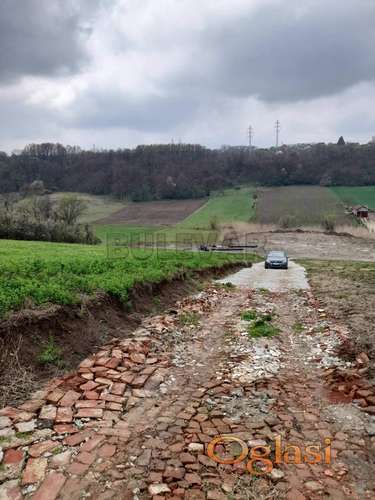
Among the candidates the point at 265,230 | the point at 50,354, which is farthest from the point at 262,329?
the point at 265,230

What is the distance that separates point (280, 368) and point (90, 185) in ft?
310

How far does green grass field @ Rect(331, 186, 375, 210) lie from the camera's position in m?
73.4

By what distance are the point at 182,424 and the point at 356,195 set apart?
83827mm

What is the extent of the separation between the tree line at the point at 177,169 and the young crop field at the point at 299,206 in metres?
6.73

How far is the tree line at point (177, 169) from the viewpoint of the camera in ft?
289

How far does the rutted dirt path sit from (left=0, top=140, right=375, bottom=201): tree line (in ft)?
284

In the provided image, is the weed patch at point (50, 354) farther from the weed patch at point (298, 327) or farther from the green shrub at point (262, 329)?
the weed patch at point (298, 327)

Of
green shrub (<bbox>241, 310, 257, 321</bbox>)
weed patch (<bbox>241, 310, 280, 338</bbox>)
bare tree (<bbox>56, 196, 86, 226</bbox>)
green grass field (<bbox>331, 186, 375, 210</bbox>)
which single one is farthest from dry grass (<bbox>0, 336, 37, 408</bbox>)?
green grass field (<bbox>331, 186, 375, 210</bbox>)

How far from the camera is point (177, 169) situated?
9606cm

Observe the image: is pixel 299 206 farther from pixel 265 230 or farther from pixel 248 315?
pixel 248 315

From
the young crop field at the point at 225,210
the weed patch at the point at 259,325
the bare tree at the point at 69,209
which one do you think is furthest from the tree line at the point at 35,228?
the weed patch at the point at 259,325

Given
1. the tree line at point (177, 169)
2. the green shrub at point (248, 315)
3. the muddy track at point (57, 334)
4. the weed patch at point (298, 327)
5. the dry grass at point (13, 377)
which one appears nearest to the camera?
Answer: the dry grass at point (13, 377)

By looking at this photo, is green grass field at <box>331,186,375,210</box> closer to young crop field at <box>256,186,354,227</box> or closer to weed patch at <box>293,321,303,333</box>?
young crop field at <box>256,186,354,227</box>

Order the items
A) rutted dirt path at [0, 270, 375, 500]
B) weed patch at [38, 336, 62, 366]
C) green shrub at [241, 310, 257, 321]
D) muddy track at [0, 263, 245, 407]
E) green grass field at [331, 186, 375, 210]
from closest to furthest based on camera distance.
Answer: rutted dirt path at [0, 270, 375, 500]
muddy track at [0, 263, 245, 407]
weed patch at [38, 336, 62, 366]
green shrub at [241, 310, 257, 321]
green grass field at [331, 186, 375, 210]
